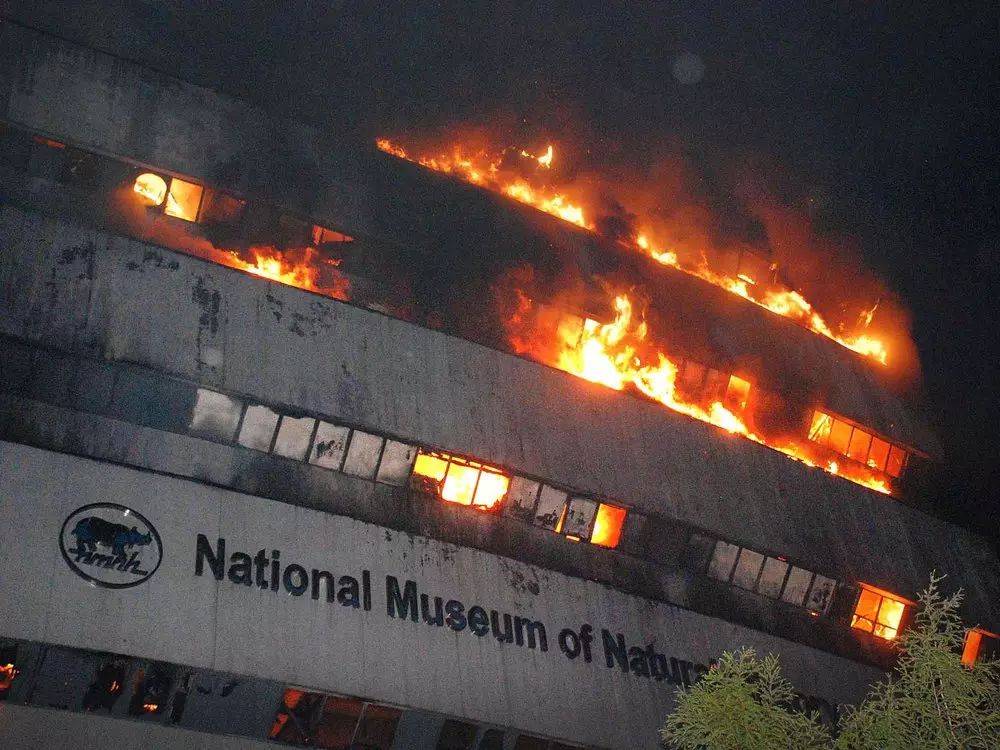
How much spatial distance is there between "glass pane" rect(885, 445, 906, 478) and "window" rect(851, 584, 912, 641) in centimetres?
645

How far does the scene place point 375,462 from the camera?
817 inches

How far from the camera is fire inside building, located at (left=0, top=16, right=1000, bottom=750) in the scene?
16.1 meters

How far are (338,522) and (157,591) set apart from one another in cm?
439

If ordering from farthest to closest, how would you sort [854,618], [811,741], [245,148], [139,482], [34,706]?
[854,618] < [245,148] < [139,482] < [34,706] < [811,741]

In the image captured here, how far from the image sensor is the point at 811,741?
12.1m

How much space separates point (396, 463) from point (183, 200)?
10882 mm

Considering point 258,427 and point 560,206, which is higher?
point 560,206

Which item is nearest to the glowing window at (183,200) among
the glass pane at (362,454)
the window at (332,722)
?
the glass pane at (362,454)

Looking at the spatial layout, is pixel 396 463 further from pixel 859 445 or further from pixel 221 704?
pixel 859 445

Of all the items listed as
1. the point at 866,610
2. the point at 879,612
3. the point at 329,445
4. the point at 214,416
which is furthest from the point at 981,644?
the point at 214,416

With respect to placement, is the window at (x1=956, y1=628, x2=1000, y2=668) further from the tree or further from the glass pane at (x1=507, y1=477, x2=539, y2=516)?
the tree

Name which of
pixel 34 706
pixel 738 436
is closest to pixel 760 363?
pixel 738 436

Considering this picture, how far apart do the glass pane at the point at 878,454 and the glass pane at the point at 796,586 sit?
28.0ft

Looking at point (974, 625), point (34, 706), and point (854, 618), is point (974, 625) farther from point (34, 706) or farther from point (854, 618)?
point (34, 706)
